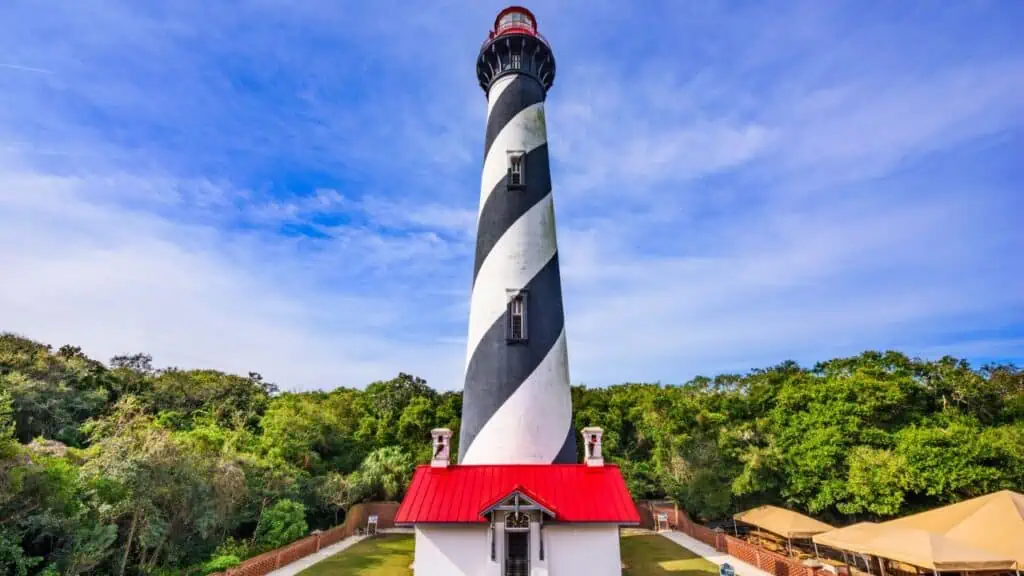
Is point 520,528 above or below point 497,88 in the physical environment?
below

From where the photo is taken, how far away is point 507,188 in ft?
42.0

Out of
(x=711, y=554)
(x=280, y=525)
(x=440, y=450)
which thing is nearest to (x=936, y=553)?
(x=711, y=554)

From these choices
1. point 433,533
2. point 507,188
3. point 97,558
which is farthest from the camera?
point 507,188

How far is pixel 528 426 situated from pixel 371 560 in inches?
389

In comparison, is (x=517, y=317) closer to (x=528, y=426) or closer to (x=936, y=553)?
(x=528, y=426)

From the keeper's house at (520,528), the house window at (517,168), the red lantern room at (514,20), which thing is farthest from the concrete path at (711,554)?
the red lantern room at (514,20)

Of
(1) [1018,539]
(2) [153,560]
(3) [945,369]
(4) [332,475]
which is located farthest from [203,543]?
(3) [945,369]

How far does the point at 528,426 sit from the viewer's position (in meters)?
11.0

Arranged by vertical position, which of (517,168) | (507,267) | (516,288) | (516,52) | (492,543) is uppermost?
(516,52)

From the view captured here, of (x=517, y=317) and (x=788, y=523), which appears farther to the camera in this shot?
(x=788, y=523)

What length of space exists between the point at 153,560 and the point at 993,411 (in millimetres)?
34354

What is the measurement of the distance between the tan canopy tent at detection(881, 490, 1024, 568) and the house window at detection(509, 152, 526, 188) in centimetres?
1372

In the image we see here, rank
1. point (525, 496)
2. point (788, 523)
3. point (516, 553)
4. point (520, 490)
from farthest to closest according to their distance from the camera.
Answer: point (788, 523) → point (516, 553) → point (520, 490) → point (525, 496)

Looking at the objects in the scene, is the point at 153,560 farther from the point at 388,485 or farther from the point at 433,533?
the point at 388,485
